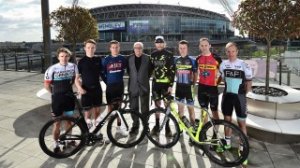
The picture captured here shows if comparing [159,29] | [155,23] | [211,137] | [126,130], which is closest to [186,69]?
[211,137]

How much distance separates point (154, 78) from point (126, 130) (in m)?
1.19

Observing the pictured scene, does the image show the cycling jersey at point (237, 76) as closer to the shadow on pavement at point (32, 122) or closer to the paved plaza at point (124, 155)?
the paved plaza at point (124, 155)

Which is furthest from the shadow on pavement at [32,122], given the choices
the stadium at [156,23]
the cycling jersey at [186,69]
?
the stadium at [156,23]

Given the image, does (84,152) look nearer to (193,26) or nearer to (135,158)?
(135,158)

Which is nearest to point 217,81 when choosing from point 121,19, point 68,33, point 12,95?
point 68,33

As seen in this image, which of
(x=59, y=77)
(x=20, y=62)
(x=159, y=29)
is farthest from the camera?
(x=159, y=29)

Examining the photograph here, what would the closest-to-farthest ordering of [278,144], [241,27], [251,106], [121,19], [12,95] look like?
[278,144] → [251,106] → [241,27] → [12,95] → [121,19]

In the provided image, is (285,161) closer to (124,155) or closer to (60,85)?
(124,155)

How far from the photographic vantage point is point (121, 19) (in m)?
84.9

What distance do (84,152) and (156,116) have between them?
5.07ft

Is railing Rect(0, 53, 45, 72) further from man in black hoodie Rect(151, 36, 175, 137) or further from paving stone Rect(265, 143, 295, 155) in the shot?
paving stone Rect(265, 143, 295, 155)

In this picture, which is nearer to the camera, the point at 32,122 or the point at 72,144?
the point at 72,144

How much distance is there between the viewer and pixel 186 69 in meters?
5.07

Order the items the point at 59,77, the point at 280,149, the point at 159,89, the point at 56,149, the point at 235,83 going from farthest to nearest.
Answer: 1. the point at 159,89
2. the point at 280,149
3. the point at 56,149
4. the point at 59,77
5. the point at 235,83
